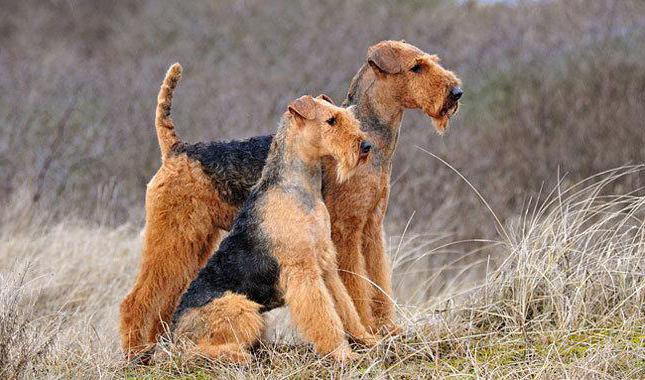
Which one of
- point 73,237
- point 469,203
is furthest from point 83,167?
point 469,203

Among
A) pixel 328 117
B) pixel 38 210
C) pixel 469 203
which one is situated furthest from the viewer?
pixel 469 203

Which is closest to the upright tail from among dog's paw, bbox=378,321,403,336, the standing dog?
the standing dog

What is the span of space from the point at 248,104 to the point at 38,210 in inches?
180

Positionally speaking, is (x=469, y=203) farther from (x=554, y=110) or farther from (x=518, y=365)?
(x=518, y=365)

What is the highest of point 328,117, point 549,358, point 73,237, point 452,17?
point 452,17

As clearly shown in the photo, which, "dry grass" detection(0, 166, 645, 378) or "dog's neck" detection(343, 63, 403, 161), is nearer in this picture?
"dry grass" detection(0, 166, 645, 378)

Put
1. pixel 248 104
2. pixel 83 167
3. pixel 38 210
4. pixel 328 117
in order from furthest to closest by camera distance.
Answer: pixel 248 104, pixel 83 167, pixel 38 210, pixel 328 117

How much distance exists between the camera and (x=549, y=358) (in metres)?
5.37

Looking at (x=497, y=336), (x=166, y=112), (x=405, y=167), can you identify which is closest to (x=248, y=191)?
(x=166, y=112)

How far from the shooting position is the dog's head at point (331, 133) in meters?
4.97

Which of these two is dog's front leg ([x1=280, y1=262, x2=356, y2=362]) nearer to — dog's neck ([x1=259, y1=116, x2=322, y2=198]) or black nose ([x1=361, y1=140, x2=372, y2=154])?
dog's neck ([x1=259, y1=116, x2=322, y2=198])

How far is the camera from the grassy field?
5590 mm

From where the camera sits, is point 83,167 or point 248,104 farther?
point 248,104

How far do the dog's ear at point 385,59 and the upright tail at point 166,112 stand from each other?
4.36ft
